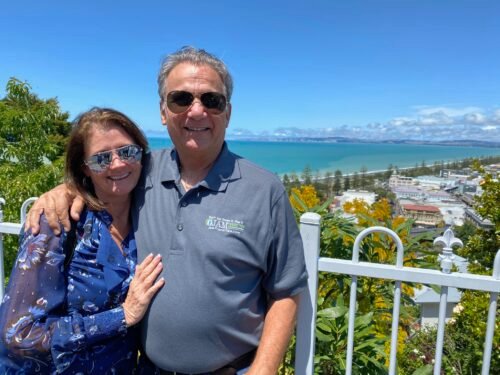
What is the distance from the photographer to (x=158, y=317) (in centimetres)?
152

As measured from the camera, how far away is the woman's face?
1562mm

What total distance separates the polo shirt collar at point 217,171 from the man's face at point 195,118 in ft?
0.23

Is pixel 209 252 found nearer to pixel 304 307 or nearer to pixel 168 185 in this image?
pixel 168 185

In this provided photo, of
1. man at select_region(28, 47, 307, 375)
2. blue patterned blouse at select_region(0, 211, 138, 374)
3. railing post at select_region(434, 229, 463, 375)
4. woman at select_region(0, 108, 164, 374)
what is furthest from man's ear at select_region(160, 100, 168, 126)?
railing post at select_region(434, 229, 463, 375)

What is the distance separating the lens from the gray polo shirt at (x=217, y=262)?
1475mm

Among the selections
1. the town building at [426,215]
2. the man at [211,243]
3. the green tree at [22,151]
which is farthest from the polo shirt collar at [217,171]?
the town building at [426,215]

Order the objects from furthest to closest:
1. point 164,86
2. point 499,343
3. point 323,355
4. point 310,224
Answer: point 499,343, point 323,355, point 310,224, point 164,86

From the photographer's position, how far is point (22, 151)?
4.27 m

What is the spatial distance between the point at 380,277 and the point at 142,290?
1148mm

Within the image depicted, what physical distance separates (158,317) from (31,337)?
0.48 metres

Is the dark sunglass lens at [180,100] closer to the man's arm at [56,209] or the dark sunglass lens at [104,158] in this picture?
the dark sunglass lens at [104,158]

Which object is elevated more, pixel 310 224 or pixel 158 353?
pixel 310 224

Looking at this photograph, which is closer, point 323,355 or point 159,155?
point 159,155

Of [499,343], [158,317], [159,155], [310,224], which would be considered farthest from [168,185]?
[499,343]
